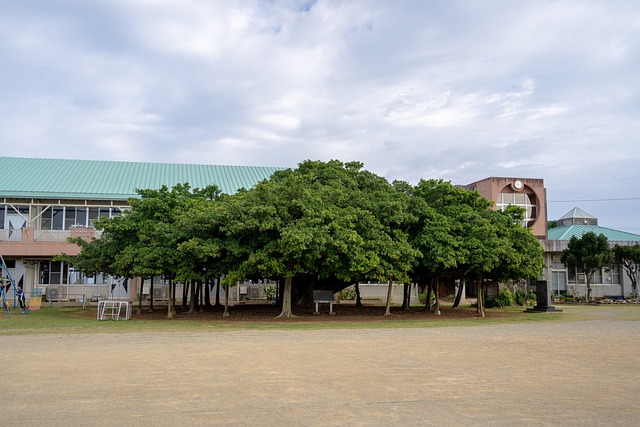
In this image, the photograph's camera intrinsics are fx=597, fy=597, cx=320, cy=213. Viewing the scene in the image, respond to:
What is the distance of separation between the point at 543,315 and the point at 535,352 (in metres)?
14.4

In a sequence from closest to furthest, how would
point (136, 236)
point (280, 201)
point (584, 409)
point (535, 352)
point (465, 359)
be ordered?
point (584, 409)
point (465, 359)
point (535, 352)
point (280, 201)
point (136, 236)

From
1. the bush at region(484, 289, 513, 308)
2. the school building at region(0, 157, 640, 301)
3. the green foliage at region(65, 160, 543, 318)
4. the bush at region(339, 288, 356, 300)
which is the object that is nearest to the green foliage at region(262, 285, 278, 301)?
the school building at region(0, 157, 640, 301)

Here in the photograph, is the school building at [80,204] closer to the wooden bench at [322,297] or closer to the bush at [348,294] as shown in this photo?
the bush at [348,294]

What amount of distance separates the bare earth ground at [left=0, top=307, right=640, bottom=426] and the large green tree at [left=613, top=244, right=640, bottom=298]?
2649 cm

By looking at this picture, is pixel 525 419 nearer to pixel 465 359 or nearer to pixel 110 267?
pixel 465 359

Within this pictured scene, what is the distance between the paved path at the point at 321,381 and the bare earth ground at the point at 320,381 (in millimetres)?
21

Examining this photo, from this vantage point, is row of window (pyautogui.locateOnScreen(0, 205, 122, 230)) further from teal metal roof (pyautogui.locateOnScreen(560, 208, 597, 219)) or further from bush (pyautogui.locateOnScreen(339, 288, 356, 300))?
teal metal roof (pyautogui.locateOnScreen(560, 208, 597, 219))

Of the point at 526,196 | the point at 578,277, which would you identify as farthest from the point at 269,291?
the point at 578,277

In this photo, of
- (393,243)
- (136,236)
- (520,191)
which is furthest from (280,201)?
(520,191)

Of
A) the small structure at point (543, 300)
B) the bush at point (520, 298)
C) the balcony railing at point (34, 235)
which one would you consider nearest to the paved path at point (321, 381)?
the small structure at point (543, 300)

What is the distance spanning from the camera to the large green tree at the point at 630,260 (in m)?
39.8

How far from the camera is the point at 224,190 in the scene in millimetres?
38125

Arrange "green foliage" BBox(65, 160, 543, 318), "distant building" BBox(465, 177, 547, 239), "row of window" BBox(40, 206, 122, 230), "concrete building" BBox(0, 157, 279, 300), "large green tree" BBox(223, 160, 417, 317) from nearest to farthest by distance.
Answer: "large green tree" BBox(223, 160, 417, 317) → "green foliage" BBox(65, 160, 543, 318) → "concrete building" BBox(0, 157, 279, 300) → "row of window" BBox(40, 206, 122, 230) → "distant building" BBox(465, 177, 547, 239)

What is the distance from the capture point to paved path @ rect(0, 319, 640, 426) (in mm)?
7434
